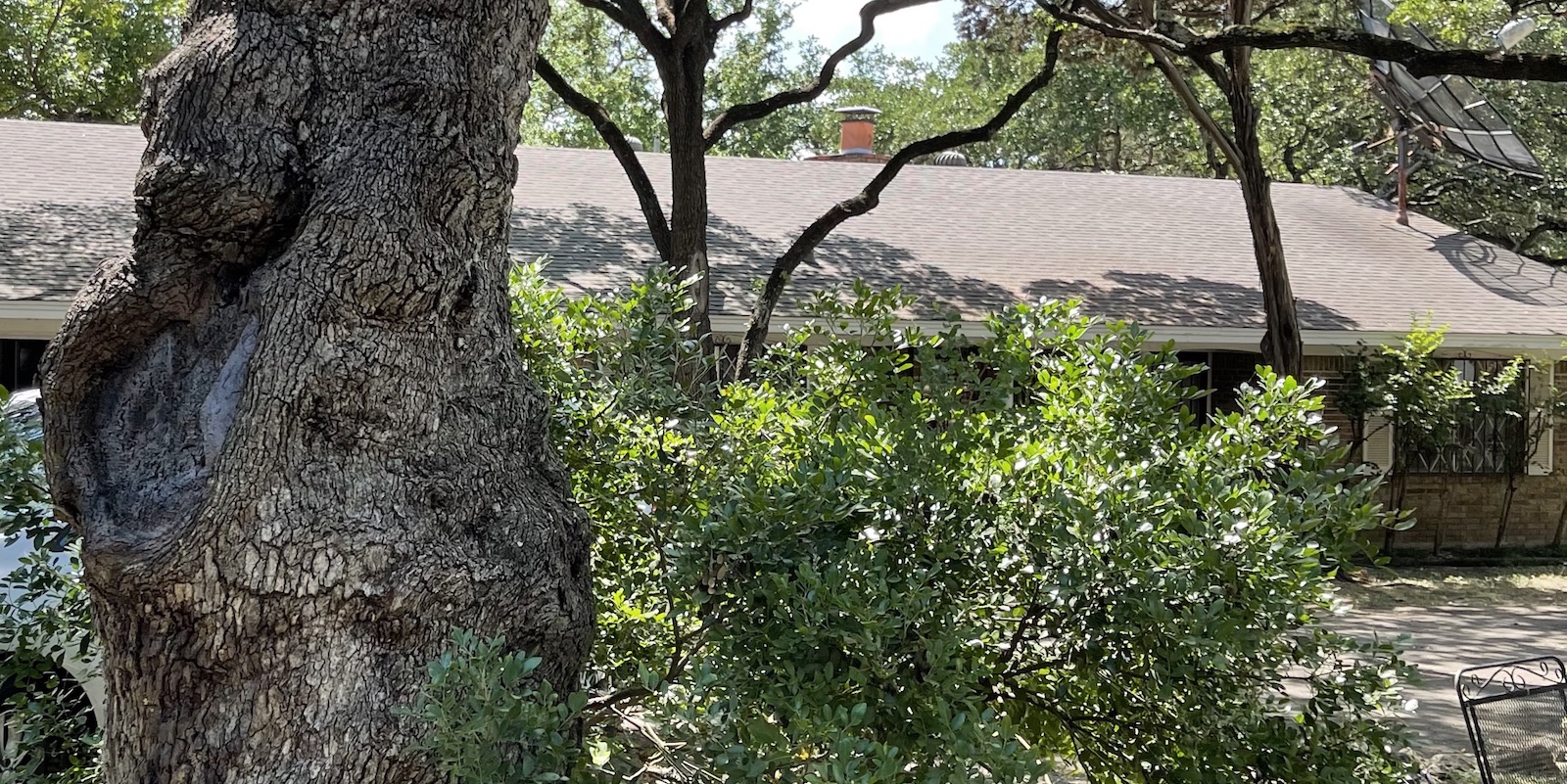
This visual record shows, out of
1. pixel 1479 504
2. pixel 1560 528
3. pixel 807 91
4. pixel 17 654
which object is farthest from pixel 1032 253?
pixel 17 654

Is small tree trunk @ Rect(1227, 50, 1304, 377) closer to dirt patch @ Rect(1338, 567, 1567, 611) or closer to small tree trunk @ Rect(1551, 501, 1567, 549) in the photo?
dirt patch @ Rect(1338, 567, 1567, 611)

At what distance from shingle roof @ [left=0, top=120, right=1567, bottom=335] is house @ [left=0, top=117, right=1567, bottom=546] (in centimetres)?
3

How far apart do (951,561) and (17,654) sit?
2.67 meters

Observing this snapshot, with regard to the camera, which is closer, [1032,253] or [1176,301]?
[1176,301]

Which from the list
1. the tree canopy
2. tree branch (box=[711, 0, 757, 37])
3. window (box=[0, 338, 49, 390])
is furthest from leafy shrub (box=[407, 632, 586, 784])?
the tree canopy

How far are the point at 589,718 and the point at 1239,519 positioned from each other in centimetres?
173

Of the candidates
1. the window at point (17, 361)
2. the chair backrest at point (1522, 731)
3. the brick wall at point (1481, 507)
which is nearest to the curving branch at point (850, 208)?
the chair backrest at point (1522, 731)

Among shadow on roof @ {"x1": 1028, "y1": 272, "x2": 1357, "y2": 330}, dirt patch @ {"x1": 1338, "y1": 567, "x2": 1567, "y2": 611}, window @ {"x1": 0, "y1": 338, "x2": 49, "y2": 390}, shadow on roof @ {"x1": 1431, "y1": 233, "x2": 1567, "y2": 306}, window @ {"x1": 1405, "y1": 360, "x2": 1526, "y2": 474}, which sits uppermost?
shadow on roof @ {"x1": 1431, "y1": 233, "x2": 1567, "y2": 306}

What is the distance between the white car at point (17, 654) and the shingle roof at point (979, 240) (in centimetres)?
616

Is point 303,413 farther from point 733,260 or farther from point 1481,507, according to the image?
point 1481,507

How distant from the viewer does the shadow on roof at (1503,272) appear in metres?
16.4

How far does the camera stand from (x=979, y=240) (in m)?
16.0

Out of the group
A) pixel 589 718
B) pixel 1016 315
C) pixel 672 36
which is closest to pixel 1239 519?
pixel 1016 315

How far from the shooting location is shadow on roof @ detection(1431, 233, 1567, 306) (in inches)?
645
